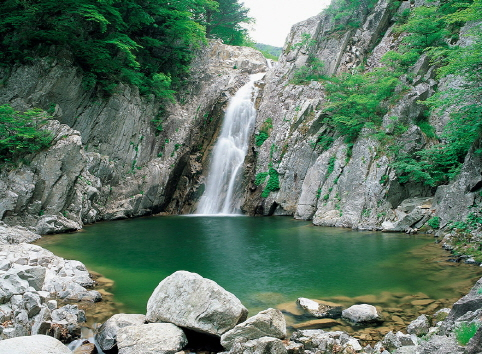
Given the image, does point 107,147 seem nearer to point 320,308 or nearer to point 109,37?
point 109,37

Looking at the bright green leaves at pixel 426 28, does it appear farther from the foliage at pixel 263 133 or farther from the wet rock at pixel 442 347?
the wet rock at pixel 442 347

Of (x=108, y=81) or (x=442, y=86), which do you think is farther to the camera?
(x=108, y=81)

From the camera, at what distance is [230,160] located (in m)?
26.2

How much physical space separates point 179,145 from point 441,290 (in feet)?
68.6

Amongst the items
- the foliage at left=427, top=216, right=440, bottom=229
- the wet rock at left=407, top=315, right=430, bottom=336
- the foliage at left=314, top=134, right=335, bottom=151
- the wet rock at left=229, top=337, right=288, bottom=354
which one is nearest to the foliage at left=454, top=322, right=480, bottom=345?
the wet rock at left=407, top=315, right=430, bottom=336

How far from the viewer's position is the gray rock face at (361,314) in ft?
21.6

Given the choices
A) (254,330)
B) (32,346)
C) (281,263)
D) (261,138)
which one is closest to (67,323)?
(32,346)

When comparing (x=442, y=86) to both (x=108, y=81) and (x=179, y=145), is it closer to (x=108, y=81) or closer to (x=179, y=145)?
(x=179, y=145)

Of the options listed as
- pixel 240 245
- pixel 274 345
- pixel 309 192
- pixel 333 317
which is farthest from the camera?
pixel 309 192

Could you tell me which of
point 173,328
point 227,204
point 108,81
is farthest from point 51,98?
point 173,328

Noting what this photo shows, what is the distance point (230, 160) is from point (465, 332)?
22.7 metres

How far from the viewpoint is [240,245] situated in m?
14.0

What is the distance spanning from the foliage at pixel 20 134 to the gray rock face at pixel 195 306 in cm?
1245

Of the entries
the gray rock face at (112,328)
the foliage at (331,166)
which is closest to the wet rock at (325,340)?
the gray rock face at (112,328)
